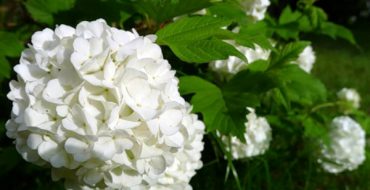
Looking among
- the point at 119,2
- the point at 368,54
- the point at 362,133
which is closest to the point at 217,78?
the point at 119,2

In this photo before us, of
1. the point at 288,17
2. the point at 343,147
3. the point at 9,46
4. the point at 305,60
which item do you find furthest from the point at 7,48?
the point at 343,147

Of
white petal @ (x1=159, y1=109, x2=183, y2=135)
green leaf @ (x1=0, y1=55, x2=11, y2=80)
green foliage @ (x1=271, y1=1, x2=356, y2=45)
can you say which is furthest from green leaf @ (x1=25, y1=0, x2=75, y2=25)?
green foliage @ (x1=271, y1=1, x2=356, y2=45)

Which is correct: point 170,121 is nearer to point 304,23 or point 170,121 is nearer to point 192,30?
point 192,30

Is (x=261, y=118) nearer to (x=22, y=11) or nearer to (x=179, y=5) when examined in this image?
(x=179, y=5)

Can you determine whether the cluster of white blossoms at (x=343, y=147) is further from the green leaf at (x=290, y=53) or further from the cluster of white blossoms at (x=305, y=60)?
the green leaf at (x=290, y=53)

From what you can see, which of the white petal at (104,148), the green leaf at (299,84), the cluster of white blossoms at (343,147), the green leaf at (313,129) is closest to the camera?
the white petal at (104,148)

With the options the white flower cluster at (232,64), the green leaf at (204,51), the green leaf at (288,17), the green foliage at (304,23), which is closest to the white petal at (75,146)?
the green leaf at (204,51)
